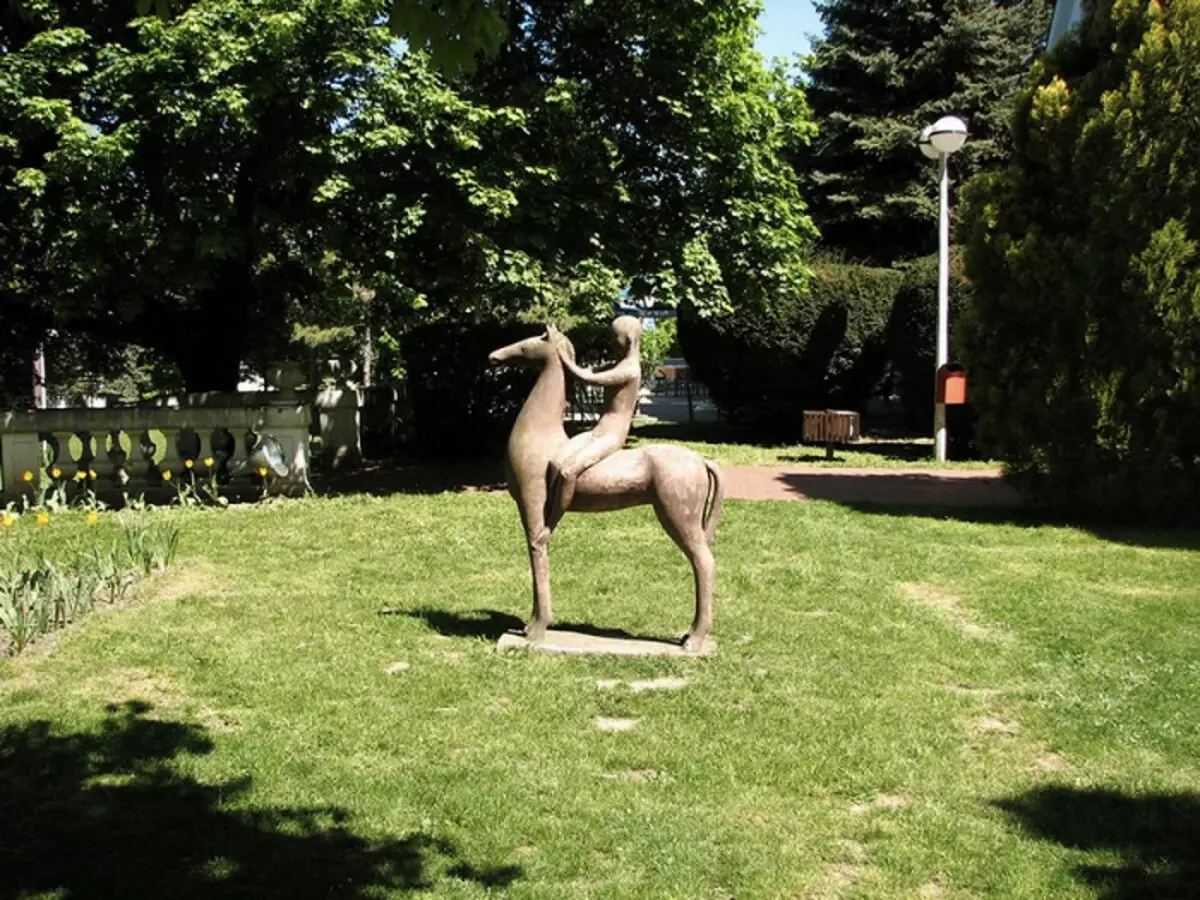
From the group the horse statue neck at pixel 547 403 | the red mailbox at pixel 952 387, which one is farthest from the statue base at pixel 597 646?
the red mailbox at pixel 952 387

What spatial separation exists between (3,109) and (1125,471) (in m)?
12.2

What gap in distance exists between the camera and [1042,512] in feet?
37.8

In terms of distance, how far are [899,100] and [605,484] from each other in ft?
75.1

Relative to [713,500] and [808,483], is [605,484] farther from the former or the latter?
[808,483]

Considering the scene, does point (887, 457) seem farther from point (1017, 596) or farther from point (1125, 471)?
point (1017, 596)

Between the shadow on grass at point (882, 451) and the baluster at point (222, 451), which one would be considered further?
the shadow on grass at point (882, 451)

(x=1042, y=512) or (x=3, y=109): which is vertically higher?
(x=3, y=109)

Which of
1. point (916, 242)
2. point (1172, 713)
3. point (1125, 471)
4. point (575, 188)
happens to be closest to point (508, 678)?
point (1172, 713)

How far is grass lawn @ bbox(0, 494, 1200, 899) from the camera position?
368 cm

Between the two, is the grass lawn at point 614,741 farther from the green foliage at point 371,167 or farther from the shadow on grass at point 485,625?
the green foliage at point 371,167

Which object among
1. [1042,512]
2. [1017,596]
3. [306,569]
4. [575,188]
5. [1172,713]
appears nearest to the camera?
[1172,713]

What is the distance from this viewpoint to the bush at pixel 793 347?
61.1 feet

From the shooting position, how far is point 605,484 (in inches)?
233

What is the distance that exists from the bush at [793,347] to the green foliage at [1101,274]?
6753 mm
